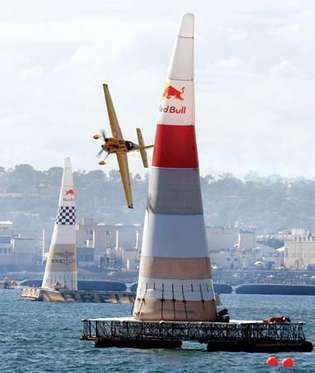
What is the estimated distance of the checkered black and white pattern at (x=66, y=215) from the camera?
131 metres

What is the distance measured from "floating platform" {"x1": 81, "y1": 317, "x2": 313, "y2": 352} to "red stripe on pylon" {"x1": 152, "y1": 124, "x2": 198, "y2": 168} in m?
6.37

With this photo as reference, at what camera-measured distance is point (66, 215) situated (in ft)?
432

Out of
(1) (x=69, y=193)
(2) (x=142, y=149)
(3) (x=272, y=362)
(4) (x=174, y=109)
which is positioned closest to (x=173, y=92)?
(4) (x=174, y=109)

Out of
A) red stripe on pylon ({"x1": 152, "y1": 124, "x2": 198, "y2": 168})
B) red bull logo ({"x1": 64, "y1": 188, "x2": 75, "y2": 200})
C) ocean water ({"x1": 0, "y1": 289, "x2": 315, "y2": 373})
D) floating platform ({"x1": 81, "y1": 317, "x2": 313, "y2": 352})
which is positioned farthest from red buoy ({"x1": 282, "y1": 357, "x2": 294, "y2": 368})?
red bull logo ({"x1": 64, "y1": 188, "x2": 75, "y2": 200})

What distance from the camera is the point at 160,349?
6319 cm

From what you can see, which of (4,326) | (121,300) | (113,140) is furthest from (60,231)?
(113,140)

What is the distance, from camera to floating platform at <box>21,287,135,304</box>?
14175 centimetres

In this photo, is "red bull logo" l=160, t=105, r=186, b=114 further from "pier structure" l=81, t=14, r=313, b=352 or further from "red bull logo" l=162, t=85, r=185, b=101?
"red bull logo" l=162, t=85, r=185, b=101

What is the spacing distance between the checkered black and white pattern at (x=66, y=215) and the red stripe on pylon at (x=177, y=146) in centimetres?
6693

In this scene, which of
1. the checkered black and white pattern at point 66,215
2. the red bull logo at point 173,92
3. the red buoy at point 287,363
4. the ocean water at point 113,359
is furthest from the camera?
the checkered black and white pattern at point 66,215

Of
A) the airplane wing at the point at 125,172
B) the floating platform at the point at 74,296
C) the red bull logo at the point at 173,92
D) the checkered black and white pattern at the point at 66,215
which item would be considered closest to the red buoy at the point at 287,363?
the red bull logo at the point at 173,92

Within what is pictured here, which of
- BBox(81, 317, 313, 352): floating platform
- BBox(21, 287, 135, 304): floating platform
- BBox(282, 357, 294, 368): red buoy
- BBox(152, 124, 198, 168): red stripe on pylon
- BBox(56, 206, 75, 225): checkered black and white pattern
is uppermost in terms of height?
BBox(56, 206, 75, 225): checkered black and white pattern

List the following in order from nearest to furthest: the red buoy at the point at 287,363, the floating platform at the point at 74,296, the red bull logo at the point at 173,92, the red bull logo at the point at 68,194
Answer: the red buoy at the point at 287,363 < the red bull logo at the point at 173,92 < the red bull logo at the point at 68,194 < the floating platform at the point at 74,296

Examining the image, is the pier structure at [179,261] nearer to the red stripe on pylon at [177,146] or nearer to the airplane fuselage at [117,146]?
the red stripe on pylon at [177,146]
